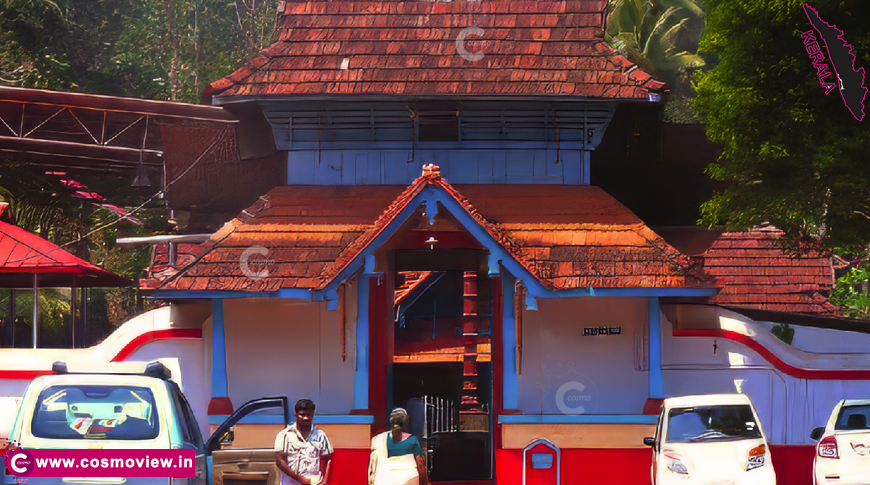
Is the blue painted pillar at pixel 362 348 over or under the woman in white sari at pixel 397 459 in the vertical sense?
over

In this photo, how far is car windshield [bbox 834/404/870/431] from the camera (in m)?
12.1

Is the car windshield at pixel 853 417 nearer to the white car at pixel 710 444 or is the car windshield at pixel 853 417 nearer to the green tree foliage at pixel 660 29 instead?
the white car at pixel 710 444

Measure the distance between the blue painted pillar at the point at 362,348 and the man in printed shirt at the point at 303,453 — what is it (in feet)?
9.12

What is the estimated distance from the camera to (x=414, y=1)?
1538cm

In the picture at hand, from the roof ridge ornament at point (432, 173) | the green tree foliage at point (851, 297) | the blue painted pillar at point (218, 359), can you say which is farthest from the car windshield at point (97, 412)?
the green tree foliage at point (851, 297)

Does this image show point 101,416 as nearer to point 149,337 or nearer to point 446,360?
point 149,337

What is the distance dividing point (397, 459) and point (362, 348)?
9.64 feet

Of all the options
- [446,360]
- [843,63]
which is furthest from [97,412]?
[446,360]

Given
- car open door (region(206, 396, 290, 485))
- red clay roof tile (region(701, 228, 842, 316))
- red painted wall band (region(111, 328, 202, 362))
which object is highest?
red clay roof tile (region(701, 228, 842, 316))

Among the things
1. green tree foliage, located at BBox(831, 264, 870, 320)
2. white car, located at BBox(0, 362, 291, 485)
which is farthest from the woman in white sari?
green tree foliage, located at BBox(831, 264, 870, 320)

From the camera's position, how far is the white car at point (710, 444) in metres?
11.1

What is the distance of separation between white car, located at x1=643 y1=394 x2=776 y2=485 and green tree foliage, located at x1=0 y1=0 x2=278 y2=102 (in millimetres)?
24675

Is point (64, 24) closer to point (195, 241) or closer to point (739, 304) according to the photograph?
point (195, 241)

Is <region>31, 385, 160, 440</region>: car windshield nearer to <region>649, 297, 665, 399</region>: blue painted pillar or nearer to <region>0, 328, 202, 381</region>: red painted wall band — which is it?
<region>0, 328, 202, 381</region>: red painted wall band
